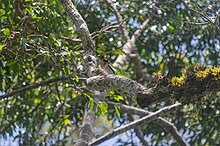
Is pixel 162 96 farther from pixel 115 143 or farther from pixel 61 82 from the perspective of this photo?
pixel 115 143

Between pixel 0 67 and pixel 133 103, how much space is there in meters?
1.71

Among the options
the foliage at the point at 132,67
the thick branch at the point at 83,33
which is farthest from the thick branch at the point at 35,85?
the thick branch at the point at 83,33

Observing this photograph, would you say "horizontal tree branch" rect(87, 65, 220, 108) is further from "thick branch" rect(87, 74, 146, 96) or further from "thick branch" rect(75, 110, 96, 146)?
"thick branch" rect(75, 110, 96, 146)

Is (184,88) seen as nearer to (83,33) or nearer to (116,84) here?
(116,84)

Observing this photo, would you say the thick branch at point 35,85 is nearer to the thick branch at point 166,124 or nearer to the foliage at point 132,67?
the foliage at point 132,67

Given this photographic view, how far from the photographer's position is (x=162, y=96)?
73.8 inches

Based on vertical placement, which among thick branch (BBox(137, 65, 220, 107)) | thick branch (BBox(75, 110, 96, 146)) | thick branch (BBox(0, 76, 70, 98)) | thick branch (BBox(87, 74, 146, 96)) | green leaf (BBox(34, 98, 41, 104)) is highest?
thick branch (BBox(87, 74, 146, 96))

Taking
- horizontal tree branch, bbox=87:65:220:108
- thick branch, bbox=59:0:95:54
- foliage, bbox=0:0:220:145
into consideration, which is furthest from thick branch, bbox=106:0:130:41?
horizontal tree branch, bbox=87:65:220:108

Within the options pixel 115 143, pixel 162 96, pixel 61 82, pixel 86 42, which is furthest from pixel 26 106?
pixel 162 96

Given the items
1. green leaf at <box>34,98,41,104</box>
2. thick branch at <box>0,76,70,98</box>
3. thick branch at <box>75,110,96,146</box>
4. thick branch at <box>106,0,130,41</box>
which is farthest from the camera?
green leaf at <box>34,98,41,104</box>

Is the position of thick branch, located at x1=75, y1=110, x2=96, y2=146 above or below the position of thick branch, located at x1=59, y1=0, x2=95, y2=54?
below

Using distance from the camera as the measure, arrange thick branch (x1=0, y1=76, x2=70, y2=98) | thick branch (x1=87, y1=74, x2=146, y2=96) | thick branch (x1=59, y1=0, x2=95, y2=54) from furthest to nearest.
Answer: thick branch (x1=0, y1=76, x2=70, y2=98)
thick branch (x1=59, y1=0, x2=95, y2=54)
thick branch (x1=87, y1=74, x2=146, y2=96)

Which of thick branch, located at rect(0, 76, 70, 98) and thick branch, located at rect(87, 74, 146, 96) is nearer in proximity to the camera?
thick branch, located at rect(87, 74, 146, 96)

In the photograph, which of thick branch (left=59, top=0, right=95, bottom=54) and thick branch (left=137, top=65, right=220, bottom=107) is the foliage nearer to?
thick branch (left=59, top=0, right=95, bottom=54)
